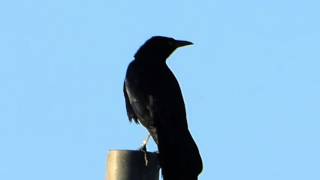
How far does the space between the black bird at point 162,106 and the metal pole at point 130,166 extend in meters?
1.09

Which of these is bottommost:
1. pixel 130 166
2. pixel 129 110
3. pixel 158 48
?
pixel 130 166

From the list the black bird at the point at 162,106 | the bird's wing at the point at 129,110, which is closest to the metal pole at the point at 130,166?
the black bird at the point at 162,106

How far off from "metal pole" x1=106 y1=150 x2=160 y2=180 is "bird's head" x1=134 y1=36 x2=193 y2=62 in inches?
197

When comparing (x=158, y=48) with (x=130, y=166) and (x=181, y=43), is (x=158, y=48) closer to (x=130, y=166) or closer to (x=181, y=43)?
(x=181, y=43)

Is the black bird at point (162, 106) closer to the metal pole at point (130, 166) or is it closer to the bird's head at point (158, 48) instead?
the bird's head at point (158, 48)

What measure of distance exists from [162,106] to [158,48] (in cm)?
202

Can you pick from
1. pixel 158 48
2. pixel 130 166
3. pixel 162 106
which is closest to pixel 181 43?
pixel 158 48

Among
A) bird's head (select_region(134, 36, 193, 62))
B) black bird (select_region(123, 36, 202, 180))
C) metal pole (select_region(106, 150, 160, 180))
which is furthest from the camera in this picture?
bird's head (select_region(134, 36, 193, 62))

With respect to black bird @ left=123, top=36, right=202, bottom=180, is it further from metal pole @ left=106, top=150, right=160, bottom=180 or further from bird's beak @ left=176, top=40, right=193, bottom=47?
metal pole @ left=106, top=150, right=160, bottom=180

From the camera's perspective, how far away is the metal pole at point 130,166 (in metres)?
6.96

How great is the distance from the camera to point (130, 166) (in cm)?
707

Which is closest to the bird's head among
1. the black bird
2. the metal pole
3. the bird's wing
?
the black bird

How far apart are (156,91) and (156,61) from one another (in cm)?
129

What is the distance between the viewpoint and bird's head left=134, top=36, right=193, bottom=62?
40.2 ft
